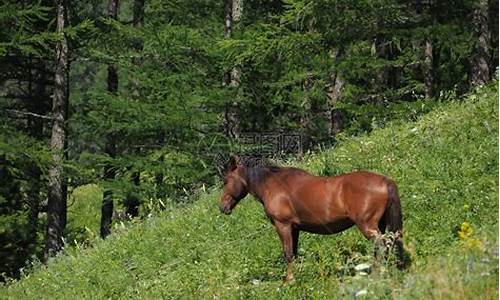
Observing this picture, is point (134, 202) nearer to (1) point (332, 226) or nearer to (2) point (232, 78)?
(2) point (232, 78)

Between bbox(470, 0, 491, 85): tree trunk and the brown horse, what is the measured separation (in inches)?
337

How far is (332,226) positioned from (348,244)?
137 cm

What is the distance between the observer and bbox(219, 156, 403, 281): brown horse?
8211 millimetres

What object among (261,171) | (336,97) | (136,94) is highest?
(336,97)

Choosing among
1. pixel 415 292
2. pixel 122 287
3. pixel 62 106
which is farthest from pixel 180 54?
pixel 415 292

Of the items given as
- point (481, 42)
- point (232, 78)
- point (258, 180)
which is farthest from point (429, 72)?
point (258, 180)

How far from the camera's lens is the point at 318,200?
892 centimetres

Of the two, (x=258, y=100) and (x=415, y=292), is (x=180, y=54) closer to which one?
(x=258, y=100)

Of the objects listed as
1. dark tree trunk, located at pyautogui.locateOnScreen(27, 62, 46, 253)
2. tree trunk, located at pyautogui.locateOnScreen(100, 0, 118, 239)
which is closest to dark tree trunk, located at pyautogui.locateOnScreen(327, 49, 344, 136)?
tree trunk, located at pyautogui.locateOnScreen(100, 0, 118, 239)

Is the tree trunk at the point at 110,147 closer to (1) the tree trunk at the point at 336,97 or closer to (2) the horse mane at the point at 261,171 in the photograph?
(1) the tree trunk at the point at 336,97

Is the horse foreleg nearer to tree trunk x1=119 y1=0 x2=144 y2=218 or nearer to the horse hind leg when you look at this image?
the horse hind leg

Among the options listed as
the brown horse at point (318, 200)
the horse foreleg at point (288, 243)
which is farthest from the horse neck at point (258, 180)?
the horse foreleg at point (288, 243)

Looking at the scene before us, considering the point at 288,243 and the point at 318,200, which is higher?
the point at 318,200

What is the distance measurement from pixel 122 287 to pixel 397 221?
6.03 metres
